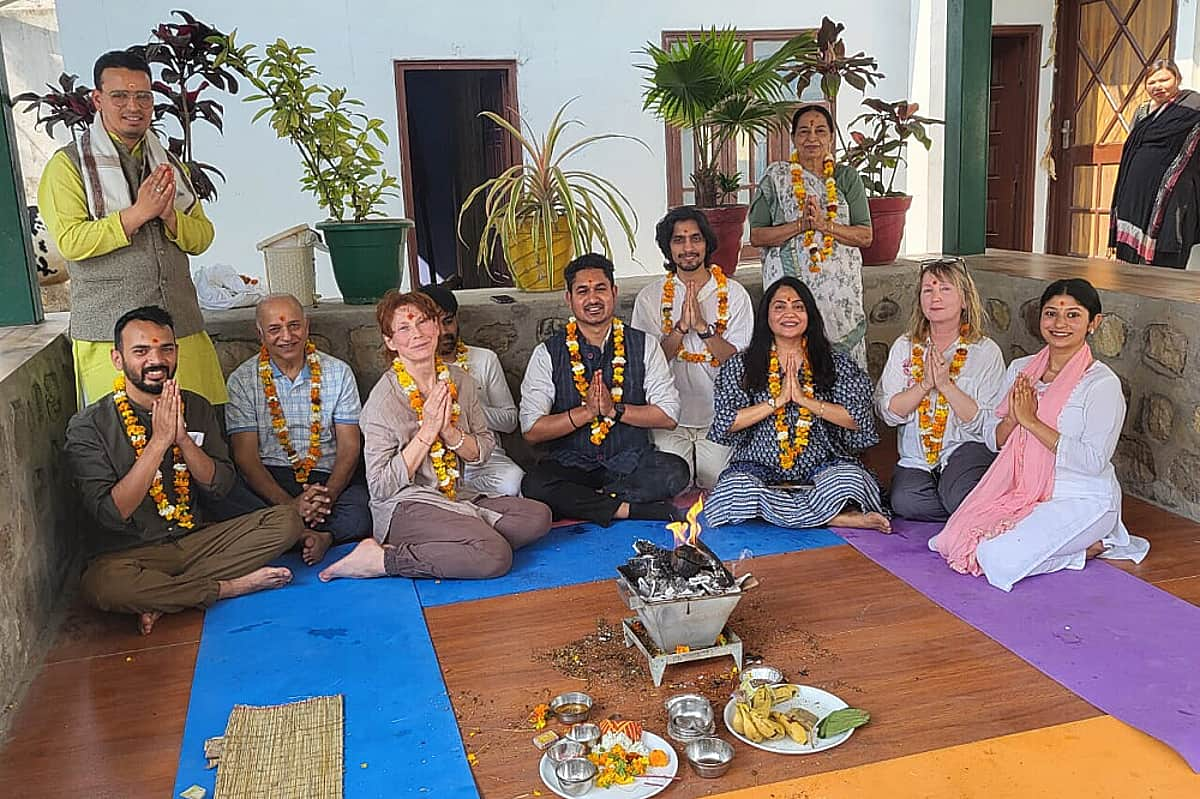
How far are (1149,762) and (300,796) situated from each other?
1920mm

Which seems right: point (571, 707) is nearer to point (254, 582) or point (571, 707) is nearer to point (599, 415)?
point (254, 582)

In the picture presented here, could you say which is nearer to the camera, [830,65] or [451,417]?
[451,417]

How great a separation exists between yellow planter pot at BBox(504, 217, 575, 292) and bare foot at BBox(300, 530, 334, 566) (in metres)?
1.66

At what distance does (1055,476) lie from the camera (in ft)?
11.6

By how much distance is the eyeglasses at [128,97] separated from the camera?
3.37m

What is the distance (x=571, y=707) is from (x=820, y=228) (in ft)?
8.73

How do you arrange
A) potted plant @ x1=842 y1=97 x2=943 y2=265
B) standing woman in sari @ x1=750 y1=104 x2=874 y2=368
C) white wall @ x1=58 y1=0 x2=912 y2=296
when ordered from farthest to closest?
white wall @ x1=58 y1=0 x2=912 y2=296 < potted plant @ x1=842 y1=97 x2=943 y2=265 < standing woman in sari @ x1=750 y1=104 x2=874 y2=368

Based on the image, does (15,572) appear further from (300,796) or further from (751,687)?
(751,687)

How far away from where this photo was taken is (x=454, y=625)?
3.22 m

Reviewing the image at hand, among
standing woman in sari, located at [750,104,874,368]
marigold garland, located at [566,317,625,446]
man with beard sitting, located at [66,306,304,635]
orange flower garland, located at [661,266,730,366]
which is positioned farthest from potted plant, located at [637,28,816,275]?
man with beard sitting, located at [66,306,304,635]

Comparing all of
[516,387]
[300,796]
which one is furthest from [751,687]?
[516,387]

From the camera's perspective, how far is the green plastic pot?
4531 mm

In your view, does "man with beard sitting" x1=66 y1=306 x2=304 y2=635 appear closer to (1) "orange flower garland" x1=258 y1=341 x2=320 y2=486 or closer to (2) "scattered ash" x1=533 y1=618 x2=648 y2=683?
(1) "orange flower garland" x1=258 y1=341 x2=320 y2=486

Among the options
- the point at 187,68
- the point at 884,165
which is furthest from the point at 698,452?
the point at 187,68
